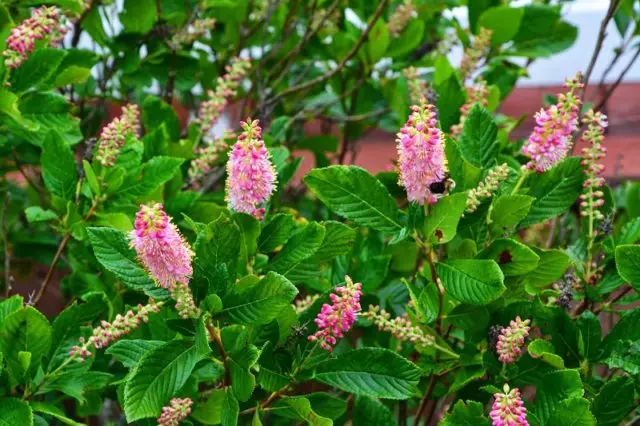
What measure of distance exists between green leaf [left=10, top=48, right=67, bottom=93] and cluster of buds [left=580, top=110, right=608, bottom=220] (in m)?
0.75

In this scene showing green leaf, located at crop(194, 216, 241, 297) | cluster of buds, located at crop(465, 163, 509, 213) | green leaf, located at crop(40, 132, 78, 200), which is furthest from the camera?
green leaf, located at crop(40, 132, 78, 200)

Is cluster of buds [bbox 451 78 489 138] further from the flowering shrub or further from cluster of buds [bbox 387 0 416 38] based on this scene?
cluster of buds [bbox 387 0 416 38]

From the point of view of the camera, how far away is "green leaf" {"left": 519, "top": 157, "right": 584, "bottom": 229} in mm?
1212

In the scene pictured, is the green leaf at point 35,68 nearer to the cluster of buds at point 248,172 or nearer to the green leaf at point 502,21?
the cluster of buds at point 248,172

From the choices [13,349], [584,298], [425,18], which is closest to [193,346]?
[13,349]

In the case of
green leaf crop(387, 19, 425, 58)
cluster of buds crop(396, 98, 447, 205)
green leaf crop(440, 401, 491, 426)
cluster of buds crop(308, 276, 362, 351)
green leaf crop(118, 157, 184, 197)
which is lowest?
green leaf crop(440, 401, 491, 426)

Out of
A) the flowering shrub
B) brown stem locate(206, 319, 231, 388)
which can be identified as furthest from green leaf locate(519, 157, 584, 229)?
brown stem locate(206, 319, 231, 388)

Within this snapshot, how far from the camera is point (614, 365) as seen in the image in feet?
3.62

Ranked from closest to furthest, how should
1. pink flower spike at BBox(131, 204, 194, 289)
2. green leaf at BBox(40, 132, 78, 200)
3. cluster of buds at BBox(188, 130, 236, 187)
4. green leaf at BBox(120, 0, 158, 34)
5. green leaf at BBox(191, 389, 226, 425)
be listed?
1. pink flower spike at BBox(131, 204, 194, 289)
2. green leaf at BBox(191, 389, 226, 425)
3. green leaf at BBox(40, 132, 78, 200)
4. cluster of buds at BBox(188, 130, 236, 187)
5. green leaf at BBox(120, 0, 158, 34)

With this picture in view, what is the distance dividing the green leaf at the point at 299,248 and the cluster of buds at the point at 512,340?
0.24 metres

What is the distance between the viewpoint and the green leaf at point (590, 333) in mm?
1150

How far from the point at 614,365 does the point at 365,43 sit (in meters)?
0.96

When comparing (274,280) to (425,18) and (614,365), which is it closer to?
(614,365)

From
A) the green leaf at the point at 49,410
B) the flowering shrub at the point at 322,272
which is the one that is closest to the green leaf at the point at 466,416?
the flowering shrub at the point at 322,272
